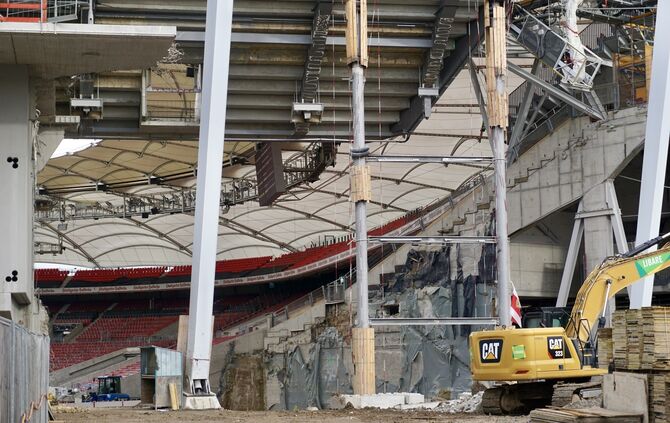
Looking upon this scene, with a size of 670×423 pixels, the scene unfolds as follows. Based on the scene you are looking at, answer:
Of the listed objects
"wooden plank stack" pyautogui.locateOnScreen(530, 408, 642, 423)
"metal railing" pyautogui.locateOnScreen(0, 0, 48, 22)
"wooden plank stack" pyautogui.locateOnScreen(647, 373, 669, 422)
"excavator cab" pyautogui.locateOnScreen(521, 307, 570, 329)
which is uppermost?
"metal railing" pyautogui.locateOnScreen(0, 0, 48, 22)

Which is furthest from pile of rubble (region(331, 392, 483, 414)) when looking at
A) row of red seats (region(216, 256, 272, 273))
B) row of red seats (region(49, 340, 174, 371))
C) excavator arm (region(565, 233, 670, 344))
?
row of red seats (region(216, 256, 272, 273))

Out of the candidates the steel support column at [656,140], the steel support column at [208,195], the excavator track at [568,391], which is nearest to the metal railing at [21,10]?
the steel support column at [208,195]

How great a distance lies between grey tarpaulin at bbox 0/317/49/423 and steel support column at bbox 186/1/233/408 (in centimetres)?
1028

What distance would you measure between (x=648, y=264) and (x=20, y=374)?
16.3 metres

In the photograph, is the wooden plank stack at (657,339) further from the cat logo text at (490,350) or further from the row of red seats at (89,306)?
the row of red seats at (89,306)

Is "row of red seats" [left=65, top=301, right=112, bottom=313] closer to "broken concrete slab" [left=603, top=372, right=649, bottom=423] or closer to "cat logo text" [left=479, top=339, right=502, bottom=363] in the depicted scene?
"cat logo text" [left=479, top=339, right=502, bottom=363]

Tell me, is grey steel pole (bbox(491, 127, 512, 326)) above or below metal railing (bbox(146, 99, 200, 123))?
below

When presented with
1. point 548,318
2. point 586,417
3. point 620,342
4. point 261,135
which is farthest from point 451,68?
point 586,417

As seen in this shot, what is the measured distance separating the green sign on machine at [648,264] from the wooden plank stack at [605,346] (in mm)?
2770

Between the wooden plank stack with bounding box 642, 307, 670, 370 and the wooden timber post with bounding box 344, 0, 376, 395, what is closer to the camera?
the wooden plank stack with bounding box 642, 307, 670, 370

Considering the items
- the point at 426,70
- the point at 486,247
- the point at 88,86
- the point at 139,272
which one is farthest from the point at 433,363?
the point at 139,272

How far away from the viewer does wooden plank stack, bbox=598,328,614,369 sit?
22.2 metres

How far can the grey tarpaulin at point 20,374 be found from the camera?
10352mm

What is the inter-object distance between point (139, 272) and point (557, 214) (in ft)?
123
